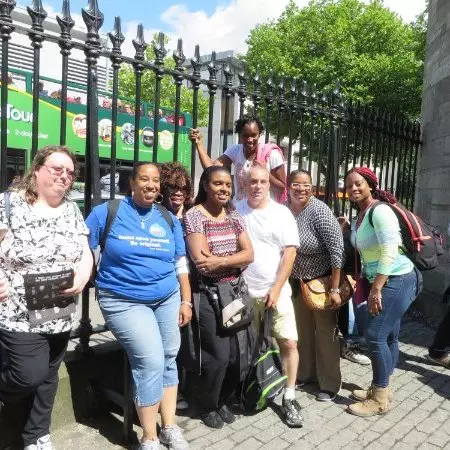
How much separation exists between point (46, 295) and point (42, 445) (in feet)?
3.00

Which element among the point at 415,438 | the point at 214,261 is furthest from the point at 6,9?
the point at 415,438

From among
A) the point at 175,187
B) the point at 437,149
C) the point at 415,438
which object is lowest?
the point at 415,438

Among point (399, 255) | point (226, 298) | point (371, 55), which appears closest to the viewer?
point (226, 298)

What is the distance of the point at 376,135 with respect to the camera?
618cm

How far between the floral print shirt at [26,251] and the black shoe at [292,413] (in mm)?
1754

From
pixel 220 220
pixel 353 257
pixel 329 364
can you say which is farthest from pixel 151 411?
pixel 353 257

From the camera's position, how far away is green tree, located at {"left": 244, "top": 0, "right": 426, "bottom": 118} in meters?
19.6

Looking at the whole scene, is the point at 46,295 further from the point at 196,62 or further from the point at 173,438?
the point at 196,62

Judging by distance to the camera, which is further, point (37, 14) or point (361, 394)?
point (361, 394)

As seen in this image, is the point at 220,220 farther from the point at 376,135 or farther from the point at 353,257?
the point at 376,135

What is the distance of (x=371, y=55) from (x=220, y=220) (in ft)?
65.5

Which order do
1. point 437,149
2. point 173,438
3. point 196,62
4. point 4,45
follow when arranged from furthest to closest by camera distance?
point 437,149
point 196,62
point 173,438
point 4,45

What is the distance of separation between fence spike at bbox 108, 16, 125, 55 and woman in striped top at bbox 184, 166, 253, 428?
1.05 metres

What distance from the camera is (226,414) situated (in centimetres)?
339
